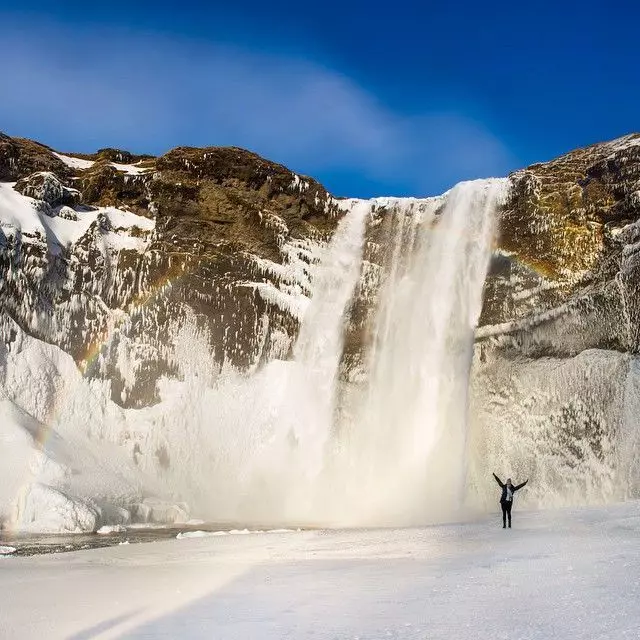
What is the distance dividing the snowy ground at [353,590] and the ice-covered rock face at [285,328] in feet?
47.5

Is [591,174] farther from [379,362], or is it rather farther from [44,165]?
[44,165]

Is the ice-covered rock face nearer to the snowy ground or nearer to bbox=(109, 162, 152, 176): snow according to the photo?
bbox=(109, 162, 152, 176): snow

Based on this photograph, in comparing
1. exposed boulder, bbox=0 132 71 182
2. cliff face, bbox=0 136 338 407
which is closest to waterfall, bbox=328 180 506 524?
cliff face, bbox=0 136 338 407

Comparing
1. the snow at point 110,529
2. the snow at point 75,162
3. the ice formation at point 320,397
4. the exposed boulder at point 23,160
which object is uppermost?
the snow at point 75,162

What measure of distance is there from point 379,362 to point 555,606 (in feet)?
86.1

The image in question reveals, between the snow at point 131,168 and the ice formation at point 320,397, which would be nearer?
the ice formation at point 320,397

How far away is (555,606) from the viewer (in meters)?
6.81

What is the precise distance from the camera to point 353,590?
8.41m

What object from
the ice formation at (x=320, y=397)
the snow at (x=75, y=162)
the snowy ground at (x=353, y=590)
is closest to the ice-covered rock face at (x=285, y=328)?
the ice formation at (x=320, y=397)

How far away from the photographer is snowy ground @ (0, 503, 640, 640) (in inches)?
253

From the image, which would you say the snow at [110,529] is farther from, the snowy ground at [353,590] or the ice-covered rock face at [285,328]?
the snowy ground at [353,590]

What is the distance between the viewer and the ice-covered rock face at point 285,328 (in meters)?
29.4

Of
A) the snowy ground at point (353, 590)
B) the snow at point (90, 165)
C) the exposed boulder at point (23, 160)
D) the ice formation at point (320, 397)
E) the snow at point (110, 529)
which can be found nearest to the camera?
the snowy ground at point (353, 590)

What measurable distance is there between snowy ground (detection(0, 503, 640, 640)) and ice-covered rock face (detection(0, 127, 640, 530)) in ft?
47.5
